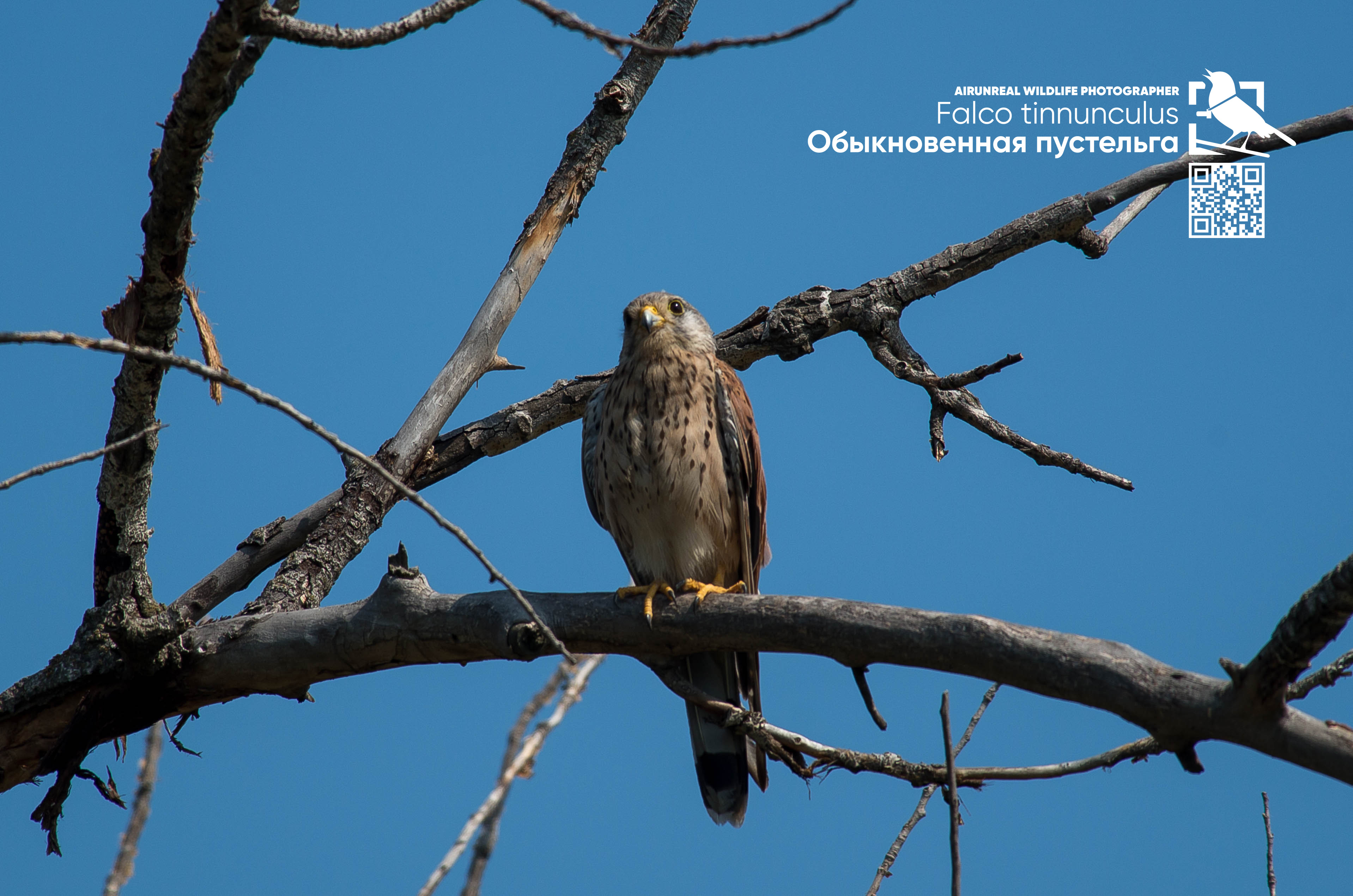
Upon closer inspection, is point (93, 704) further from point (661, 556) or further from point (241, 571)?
point (661, 556)

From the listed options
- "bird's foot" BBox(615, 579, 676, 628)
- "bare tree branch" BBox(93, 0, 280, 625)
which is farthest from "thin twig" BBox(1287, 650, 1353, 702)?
"bare tree branch" BBox(93, 0, 280, 625)

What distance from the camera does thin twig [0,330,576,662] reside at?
1595 mm

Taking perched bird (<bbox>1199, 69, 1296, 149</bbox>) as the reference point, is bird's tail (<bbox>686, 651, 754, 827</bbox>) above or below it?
below

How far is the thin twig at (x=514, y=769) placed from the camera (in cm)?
115

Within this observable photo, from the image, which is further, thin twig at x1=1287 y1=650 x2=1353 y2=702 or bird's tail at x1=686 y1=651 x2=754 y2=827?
bird's tail at x1=686 y1=651 x2=754 y2=827

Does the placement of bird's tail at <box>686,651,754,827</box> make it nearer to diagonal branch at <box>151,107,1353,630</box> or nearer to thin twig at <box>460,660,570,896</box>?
diagonal branch at <box>151,107,1353,630</box>

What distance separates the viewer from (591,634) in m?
2.89

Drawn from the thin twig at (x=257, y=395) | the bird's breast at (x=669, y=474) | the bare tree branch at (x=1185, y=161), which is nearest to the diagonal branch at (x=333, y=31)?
the thin twig at (x=257, y=395)

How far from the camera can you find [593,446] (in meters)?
4.11

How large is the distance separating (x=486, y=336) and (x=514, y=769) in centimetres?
308

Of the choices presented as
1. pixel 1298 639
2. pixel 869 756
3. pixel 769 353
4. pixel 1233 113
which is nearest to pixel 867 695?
pixel 869 756

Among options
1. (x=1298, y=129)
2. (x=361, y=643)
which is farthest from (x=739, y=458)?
(x=1298, y=129)

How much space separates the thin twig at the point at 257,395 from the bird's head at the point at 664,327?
2246 mm

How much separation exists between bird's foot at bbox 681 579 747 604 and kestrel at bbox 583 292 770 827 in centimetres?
1
